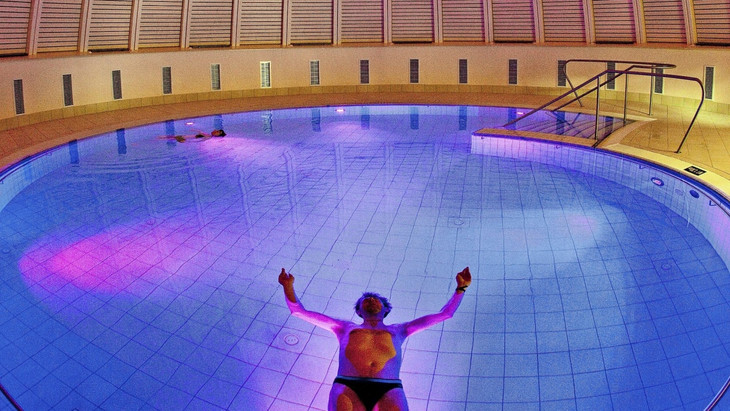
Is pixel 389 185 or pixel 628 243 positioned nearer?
pixel 628 243

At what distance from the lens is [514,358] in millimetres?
5488

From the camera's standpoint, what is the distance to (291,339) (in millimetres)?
5855

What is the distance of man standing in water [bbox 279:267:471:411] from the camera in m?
4.12

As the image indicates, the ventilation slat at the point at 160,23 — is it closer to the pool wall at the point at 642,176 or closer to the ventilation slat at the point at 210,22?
the ventilation slat at the point at 210,22

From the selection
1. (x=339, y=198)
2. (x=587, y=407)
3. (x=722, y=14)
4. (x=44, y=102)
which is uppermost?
(x=722, y=14)

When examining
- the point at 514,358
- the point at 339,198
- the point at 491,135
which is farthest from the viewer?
the point at 491,135

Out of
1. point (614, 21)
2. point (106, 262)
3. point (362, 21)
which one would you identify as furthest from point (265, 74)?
point (106, 262)

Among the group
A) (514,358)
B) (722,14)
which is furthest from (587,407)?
(722,14)

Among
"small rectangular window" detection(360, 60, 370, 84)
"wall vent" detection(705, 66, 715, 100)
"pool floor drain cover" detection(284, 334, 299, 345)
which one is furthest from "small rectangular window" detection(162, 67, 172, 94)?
"pool floor drain cover" detection(284, 334, 299, 345)

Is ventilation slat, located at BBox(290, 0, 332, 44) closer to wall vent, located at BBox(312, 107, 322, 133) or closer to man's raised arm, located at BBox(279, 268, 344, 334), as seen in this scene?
wall vent, located at BBox(312, 107, 322, 133)

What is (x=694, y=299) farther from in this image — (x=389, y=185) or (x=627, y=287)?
(x=389, y=185)

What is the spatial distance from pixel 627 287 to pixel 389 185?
4.31m

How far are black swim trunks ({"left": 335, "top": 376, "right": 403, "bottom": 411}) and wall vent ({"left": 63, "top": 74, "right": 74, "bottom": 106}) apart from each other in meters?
12.9

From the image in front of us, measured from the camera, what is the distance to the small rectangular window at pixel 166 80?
16.9 metres
